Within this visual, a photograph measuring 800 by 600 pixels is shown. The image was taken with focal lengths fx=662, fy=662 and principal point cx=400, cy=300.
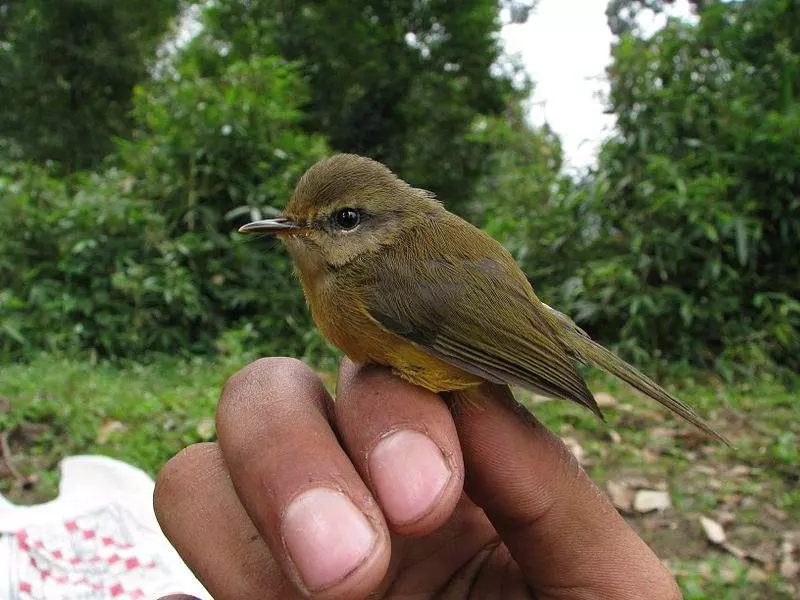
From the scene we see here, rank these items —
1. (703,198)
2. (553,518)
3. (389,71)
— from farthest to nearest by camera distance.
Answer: (389,71) < (703,198) < (553,518)

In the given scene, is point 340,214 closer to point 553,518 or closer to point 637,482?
point 553,518

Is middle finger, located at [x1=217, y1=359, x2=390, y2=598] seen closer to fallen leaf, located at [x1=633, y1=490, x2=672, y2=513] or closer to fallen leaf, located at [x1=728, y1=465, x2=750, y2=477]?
fallen leaf, located at [x1=633, y1=490, x2=672, y2=513]

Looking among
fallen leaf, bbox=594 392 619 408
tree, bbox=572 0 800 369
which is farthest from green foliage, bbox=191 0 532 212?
fallen leaf, bbox=594 392 619 408

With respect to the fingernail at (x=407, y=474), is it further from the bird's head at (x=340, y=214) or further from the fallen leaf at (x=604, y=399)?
→ the fallen leaf at (x=604, y=399)

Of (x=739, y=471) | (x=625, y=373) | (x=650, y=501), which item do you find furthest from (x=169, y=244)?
(x=625, y=373)

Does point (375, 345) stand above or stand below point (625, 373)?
above

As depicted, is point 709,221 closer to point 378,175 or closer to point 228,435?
point 378,175
